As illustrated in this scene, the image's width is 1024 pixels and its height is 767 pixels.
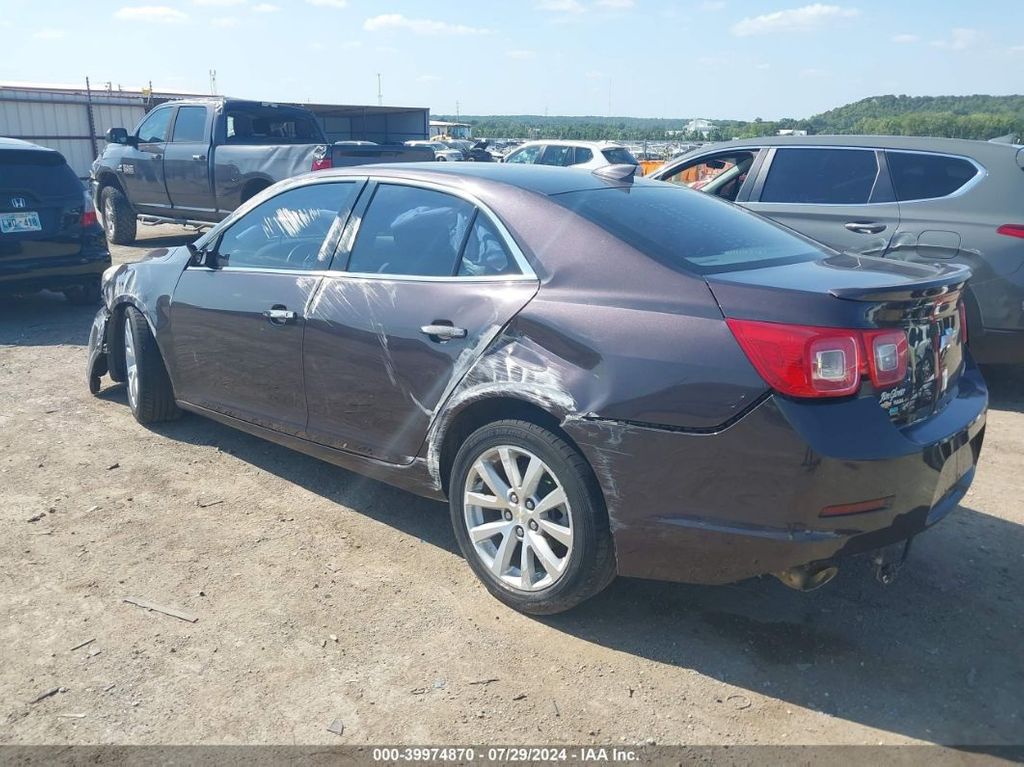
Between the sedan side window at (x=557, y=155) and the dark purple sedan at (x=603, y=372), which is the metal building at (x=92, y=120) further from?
the dark purple sedan at (x=603, y=372)

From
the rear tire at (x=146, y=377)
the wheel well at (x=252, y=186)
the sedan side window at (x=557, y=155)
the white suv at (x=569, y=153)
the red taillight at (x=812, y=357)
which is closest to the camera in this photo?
the red taillight at (x=812, y=357)

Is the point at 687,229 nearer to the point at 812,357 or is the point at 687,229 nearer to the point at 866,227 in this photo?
the point at 812,357

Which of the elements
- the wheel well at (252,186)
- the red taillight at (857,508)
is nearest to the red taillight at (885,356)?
the red taillight at (857,508)

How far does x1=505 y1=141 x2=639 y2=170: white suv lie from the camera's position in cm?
1894

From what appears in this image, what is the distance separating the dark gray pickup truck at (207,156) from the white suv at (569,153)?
793 centimetres

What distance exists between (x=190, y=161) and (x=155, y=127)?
126cm

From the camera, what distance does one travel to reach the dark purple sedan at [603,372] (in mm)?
2746

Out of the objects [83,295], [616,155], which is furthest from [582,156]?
→ [83,295]

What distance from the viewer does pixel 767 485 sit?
2734 mm

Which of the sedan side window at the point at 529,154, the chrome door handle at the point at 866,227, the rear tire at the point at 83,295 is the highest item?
the sedan side window at the point at 529,154

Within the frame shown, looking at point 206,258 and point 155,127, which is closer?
point 206,258

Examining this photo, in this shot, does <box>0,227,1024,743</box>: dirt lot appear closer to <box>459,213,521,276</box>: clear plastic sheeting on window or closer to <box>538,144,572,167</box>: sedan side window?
<box>459,213,521,276</box>: clear plastic sheeting on window

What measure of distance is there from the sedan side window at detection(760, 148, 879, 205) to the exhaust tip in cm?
438

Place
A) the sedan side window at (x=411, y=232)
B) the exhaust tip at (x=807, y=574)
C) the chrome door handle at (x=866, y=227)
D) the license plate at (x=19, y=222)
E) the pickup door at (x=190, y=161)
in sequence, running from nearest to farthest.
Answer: the exhaust tip at (x=807, y=574) → the sedan side window at (x=411, y=232) → the chrome door handle at (x=866, y=227) → the license plate at (x=19, y=222) → the pickup door at (x=190, y=161)
